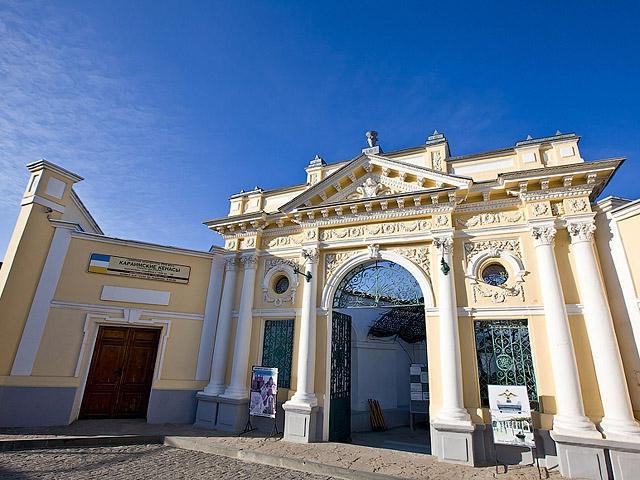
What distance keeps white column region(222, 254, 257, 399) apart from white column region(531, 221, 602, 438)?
6.28m

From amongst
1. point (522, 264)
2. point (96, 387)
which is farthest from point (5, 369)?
point (522, 264)

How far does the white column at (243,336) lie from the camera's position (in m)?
8.30

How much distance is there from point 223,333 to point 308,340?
2.49 m

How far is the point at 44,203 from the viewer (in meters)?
8.27

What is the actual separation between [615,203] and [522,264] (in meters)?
1.90

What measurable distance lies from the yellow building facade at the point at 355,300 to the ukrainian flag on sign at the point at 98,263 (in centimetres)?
5

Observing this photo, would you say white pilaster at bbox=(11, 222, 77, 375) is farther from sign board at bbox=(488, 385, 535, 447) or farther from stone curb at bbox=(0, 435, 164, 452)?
sign board at bbox=(488, 385, 535, 447)

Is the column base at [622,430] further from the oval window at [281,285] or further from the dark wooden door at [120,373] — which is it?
the dark wooden door at [120,373]

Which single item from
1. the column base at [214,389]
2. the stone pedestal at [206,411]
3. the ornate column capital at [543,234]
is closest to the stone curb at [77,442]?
the stone pedestal at [206,411]

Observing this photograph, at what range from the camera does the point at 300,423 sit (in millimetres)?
7238

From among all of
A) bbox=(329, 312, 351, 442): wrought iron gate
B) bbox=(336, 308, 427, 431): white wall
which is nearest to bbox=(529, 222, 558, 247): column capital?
bbox=(329, 312, 351, 442): wrought iron gate

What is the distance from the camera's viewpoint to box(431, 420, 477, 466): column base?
591cm

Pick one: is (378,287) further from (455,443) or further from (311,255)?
(455,443)

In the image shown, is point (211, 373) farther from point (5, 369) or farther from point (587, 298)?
point (587, 298)
